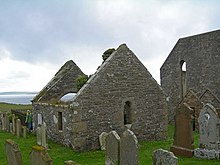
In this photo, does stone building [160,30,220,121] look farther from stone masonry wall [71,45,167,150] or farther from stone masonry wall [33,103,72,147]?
stone masonry wall [33,103,72,147]

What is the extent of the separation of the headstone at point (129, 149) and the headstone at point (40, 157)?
2471 mm

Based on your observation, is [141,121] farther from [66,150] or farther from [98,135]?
[66,150]

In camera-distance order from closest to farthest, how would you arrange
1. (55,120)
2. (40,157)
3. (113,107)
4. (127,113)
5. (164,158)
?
(40,157) → (164,158) → (113,107) → (127,113) → (55,120)

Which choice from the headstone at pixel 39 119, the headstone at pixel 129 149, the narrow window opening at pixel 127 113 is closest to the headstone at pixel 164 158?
the headstone at pixel 129 149

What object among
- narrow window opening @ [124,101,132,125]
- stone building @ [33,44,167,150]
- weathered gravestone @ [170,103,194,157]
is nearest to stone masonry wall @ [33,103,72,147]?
stone building @ [33,44,167,150]

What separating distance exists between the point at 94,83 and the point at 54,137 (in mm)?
3700

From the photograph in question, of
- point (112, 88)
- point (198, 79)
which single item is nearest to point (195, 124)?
point (198, 79)

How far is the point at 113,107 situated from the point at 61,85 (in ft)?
16.2

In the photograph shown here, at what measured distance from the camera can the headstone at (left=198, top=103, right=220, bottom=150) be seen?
11.0 metres

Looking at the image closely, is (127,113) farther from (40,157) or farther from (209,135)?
(40,157)

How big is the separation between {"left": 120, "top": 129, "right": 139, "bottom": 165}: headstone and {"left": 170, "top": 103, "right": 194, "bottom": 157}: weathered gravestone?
3.32 meters

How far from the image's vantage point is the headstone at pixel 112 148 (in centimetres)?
906

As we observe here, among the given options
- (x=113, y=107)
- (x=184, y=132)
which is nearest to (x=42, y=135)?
(x=113, y=107)

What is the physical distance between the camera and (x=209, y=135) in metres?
11.1
